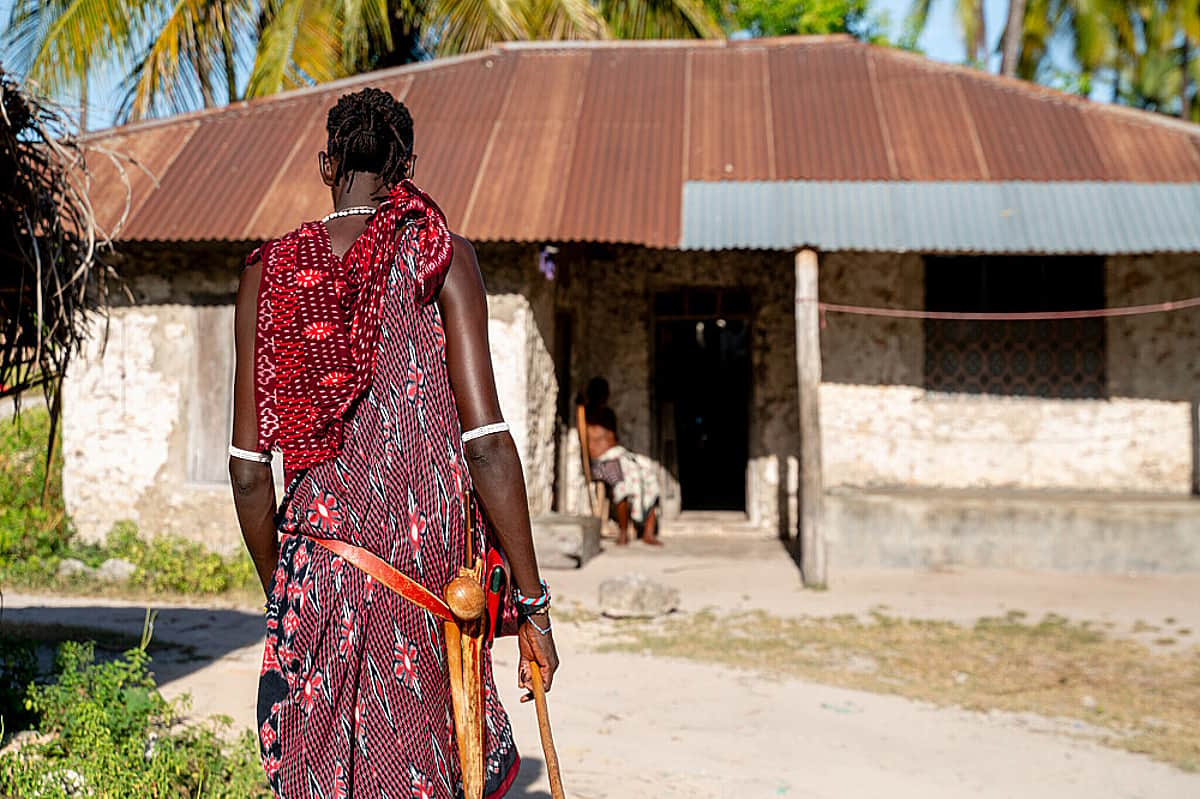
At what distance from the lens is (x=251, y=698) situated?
4.66 meters

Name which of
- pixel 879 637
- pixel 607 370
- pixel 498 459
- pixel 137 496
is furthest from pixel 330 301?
pixel 607 370

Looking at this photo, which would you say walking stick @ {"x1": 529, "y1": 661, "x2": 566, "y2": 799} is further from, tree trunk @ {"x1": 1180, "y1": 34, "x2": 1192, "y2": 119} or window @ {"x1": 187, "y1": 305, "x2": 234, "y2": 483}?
tree trunk @ {"x1": 1180, "y1": 34, "x2": 1192, "y2": 119}

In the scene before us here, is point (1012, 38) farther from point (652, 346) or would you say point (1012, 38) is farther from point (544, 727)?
point (544, 727)

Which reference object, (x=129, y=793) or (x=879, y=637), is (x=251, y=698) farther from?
(x=879, y=637)

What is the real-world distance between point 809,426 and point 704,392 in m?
5.05

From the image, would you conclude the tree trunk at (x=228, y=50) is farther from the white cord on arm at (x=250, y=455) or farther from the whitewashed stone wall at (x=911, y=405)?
the white cord on arm at (x=250, y=455)

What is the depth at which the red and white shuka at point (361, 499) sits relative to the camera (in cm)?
201

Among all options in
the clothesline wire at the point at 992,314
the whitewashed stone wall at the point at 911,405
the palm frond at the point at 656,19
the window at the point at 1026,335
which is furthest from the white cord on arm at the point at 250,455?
the palm frond at the point at 656,19

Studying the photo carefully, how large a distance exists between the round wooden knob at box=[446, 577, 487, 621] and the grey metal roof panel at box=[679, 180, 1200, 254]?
6.05 m

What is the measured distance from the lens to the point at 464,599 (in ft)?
6.73

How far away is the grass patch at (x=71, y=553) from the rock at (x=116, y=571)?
59 millimetres

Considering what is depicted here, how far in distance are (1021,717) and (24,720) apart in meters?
3.95

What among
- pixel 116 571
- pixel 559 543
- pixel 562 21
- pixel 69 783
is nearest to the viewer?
pixel 69 783

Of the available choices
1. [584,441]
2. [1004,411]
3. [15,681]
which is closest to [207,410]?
[584,441]
